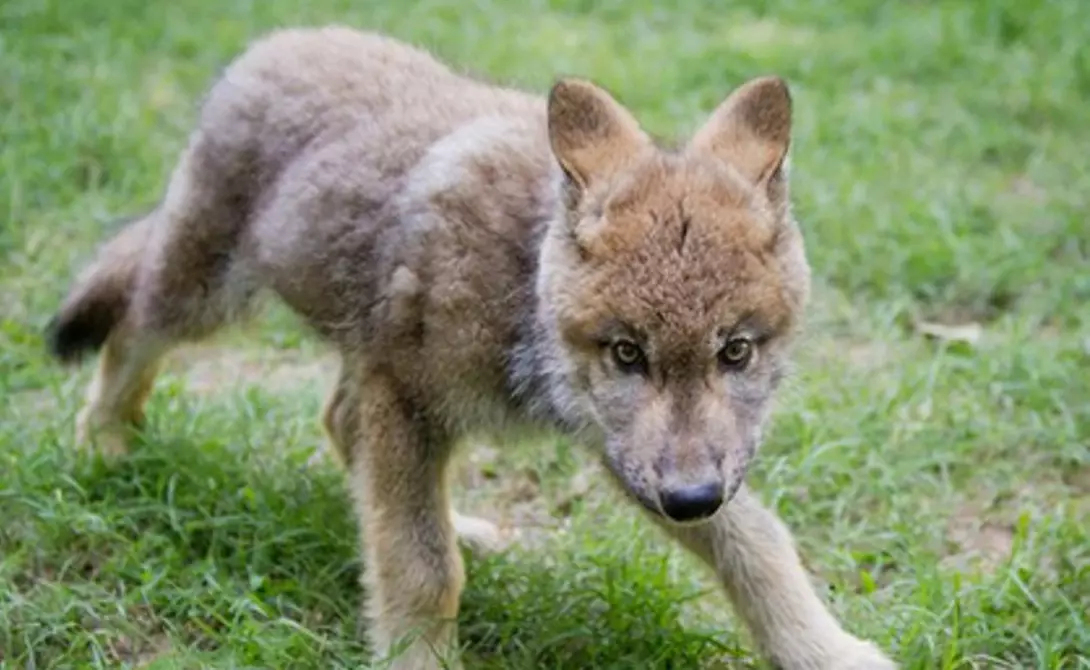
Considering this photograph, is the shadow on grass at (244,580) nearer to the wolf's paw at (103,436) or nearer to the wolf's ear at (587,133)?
the wolf's paw at (103,436)

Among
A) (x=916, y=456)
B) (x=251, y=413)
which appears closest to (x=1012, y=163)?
(x=916, y=456)

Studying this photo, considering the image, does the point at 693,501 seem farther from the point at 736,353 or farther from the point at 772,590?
the point at 772,590

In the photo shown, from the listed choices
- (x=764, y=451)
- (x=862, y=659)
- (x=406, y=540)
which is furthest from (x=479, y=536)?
(x=862, y=659)

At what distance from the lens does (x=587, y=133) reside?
449 centimetres

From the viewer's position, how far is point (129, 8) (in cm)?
1038

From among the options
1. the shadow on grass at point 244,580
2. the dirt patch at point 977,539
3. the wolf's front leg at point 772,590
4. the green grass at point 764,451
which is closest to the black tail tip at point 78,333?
the green grass at point 764,451

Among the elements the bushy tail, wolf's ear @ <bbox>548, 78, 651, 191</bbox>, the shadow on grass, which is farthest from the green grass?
wolf's ear @ <bbox>548, 78, 651, 191</bbox>

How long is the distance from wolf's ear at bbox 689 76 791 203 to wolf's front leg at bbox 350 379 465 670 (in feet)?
3.62

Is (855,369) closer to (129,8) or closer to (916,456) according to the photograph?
(916,456)

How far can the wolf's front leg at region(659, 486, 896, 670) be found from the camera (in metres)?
4.83

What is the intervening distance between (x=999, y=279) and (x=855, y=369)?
999 millimetres

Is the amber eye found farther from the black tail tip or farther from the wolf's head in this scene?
the black tail tip

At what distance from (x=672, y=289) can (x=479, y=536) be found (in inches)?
65.7

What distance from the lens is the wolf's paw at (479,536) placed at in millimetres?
5480
